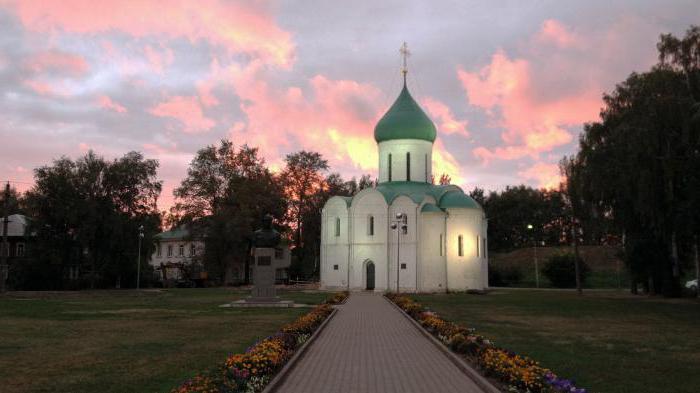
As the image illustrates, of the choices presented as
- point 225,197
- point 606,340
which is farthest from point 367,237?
point 606,340

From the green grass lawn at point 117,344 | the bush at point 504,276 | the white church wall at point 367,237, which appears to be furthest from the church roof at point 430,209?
the green grass lawn at point 117,344

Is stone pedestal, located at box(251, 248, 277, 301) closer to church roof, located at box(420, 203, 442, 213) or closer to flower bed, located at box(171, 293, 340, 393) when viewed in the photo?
flower bed, located at box(171, 293, 340, 393)

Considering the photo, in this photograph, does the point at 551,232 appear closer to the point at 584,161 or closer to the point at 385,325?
the point at 584,161

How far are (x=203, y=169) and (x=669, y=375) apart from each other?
169 ft

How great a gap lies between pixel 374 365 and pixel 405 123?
38.6 meters

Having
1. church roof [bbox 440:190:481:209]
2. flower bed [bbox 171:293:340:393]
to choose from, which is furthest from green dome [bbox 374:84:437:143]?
flower bed [bbox 171:293:340:393]

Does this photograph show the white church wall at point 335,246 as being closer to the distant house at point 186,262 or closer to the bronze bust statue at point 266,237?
the distant house at point 186,262

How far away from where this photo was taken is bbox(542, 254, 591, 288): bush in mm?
59875

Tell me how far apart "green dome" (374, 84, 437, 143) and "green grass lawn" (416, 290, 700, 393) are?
21.6 meters

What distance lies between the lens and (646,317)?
992 inches

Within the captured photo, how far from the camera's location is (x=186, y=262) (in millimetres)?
67062

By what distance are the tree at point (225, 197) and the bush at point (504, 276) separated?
2287 cm

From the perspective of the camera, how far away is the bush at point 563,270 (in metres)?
59.9

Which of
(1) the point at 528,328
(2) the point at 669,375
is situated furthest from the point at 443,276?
(2) the point at 669,375
